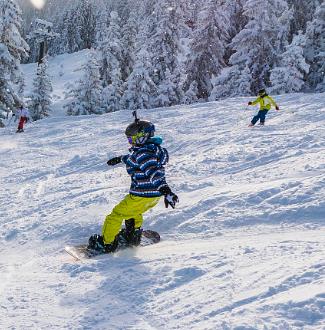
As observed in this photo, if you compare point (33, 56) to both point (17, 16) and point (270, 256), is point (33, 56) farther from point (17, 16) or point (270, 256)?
point (270, 256)

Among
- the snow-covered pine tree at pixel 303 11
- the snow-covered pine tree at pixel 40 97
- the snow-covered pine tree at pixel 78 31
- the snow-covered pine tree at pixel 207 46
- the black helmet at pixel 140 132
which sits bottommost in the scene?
the snow-covered pine tree at pixel 40 97

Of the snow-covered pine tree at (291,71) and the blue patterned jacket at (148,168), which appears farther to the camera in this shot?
the snow-covered pine tree at (291,71)

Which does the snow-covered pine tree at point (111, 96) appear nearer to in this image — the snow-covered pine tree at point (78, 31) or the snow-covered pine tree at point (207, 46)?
the snow-covered pine tree at point (207, 46)

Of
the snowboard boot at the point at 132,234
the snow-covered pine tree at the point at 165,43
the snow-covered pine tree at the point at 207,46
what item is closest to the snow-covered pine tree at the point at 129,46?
the snow-covered pine tree at the point at 165,43

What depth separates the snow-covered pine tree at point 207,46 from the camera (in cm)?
3136

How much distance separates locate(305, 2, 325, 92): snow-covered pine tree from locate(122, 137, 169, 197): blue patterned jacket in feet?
76.1

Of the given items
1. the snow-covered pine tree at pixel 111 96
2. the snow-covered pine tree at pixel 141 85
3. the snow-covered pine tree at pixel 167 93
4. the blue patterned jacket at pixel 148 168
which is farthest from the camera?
the snow-covered pine tree at pixel 111 96

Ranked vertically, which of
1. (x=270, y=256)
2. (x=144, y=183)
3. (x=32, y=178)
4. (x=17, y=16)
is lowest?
(x=32, y=178)

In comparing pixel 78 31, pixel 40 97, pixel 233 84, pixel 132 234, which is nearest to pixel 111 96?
pixel 40 97

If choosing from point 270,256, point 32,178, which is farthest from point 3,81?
point 270,256

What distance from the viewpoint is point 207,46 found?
31.9m

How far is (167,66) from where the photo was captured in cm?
3272

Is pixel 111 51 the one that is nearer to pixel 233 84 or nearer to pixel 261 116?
pixel 233 84

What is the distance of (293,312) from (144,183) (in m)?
2.62
